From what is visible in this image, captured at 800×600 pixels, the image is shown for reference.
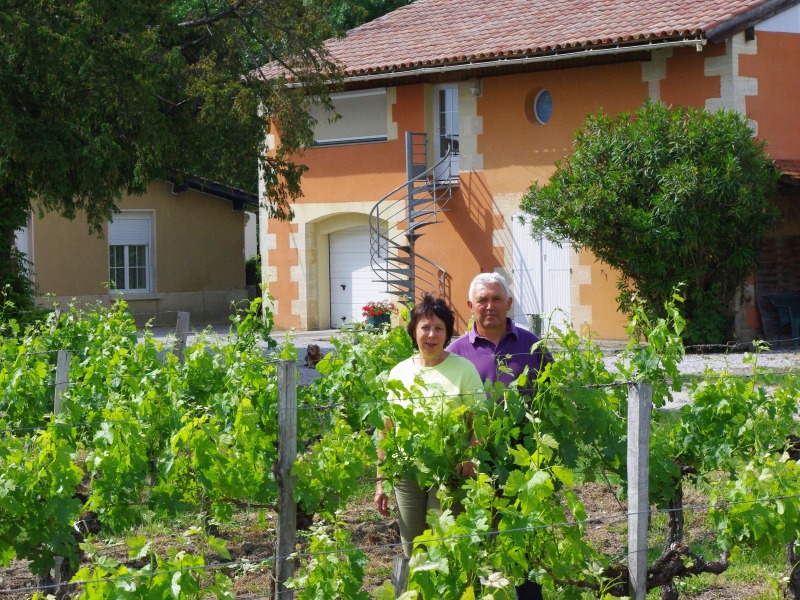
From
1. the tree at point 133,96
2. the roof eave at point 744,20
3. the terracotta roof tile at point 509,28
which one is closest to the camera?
the tree at point 133,96

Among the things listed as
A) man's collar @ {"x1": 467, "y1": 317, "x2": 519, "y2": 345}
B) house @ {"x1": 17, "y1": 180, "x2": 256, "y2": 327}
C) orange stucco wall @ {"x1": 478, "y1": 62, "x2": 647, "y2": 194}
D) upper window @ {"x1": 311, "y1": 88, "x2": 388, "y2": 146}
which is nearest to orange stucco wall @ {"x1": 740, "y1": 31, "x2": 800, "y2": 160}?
orange stucco wall @ {"x1": 478, "y1": 62, "x2": 647, "y2": 194}

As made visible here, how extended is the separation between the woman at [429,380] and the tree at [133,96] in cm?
948

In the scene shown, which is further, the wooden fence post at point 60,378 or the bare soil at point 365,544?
the wooden fence post at point 60,378

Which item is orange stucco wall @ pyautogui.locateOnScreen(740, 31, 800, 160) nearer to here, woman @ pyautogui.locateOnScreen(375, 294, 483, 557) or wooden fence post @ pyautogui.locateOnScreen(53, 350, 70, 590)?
wooden fence post @ pyautogui.locateOnScreen(53, 350, 70, 590)

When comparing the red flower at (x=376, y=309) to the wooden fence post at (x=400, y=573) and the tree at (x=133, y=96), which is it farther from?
the wooden fence post at (x=400, y=573)

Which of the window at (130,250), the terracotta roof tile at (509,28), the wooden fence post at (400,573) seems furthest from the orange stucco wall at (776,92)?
the window at (130,250)

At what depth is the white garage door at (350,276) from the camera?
21156 millimetres

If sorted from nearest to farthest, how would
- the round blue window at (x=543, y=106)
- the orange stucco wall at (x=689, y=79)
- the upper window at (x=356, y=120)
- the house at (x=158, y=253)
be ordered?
the orange stucco wall at (x=689, y=79) → the round blue window at (x=543, y=106) → the upper window at (x=356, y=120) → the house at (x=158, y=253)

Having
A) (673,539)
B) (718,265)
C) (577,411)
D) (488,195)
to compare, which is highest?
(488,195)

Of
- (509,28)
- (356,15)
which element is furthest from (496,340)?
(356,15)

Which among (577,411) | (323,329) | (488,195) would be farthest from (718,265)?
(577,411)

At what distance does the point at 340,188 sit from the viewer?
20828mm

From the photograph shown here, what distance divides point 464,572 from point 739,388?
2.40 m

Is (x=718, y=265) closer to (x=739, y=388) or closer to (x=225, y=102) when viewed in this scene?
(x=225, y=102)
